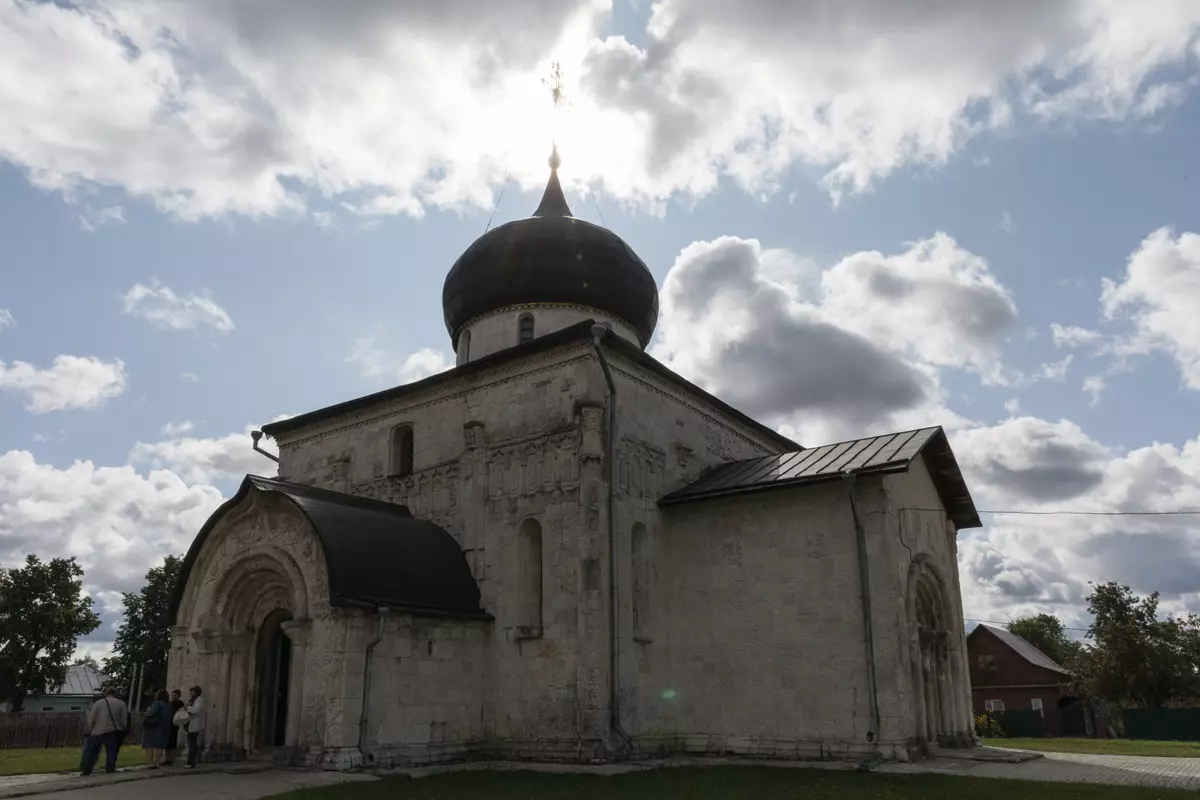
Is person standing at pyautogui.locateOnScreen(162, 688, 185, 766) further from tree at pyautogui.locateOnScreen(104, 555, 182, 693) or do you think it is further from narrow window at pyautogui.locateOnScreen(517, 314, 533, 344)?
tree at pyautogui.locateOnScreen(104, 555, 182, 693)

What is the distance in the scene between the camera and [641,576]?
15906mm

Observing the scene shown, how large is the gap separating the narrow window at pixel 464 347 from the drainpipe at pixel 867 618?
352 inches

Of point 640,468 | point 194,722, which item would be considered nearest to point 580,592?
point 640,468

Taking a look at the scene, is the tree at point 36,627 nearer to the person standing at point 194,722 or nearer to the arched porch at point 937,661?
the person standing at point 194,722

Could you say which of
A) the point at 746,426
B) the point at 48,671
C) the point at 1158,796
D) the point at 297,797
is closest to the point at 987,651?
the point at 746,426

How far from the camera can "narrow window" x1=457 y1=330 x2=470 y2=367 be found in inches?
789

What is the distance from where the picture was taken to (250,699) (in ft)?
50.7

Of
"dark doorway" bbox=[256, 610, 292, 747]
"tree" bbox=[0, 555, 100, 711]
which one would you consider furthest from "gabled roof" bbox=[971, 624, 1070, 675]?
"tree" bbox=[0, 555, 100, 711]

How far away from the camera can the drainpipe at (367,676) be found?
13.1m

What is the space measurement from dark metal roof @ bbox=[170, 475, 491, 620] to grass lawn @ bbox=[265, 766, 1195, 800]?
2.80m

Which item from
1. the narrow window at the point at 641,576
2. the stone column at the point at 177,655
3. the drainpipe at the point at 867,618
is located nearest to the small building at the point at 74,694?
the stone column at the point at 177,655

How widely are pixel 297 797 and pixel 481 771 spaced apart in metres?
3.32

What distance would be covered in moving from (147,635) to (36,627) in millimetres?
4228

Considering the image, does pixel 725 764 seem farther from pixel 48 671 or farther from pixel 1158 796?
pixel 48 671
